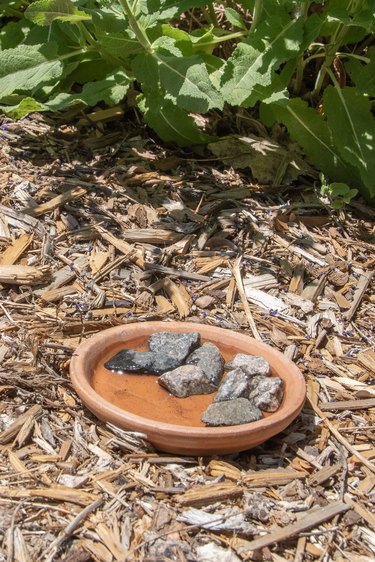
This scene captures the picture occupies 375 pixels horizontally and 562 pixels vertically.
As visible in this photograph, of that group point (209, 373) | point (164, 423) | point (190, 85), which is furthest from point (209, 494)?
point (190, 85)

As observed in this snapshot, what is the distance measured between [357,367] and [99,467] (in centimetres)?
109

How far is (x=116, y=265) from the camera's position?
11.4 ft

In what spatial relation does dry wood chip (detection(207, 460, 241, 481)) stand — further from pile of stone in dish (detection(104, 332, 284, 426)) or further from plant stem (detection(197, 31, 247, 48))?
plant stem (detection(197, 31, 247, 48))

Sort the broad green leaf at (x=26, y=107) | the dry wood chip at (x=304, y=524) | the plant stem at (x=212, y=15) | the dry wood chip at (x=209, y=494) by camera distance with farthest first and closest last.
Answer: the plant stem at (x=212, y=15) → the broad green leaf at (x=26, y=107) → the dry wood chip at (x=209, y=494) → the dry wood chip at (x=304, y=524)

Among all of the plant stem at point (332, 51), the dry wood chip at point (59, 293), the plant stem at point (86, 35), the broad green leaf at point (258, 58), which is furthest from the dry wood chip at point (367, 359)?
the plant stem at point (86, 35)

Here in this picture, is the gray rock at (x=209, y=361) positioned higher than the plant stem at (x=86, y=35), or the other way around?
the plant stem at (x=86, y=35)

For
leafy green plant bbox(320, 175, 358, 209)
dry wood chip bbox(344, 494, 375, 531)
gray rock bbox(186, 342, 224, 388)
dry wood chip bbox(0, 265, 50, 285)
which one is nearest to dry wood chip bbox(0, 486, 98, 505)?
gray rock bbox(186, 342, 224, 388)

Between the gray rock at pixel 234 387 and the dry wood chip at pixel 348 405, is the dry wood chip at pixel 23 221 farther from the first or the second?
the dry wood chip at pixel 348 405

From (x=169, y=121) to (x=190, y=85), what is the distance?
42 cm

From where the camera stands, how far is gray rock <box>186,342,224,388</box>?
2.88m

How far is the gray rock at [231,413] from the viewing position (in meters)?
2.65

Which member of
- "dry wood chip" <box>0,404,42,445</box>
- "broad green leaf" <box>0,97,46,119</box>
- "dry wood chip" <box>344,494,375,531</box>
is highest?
"broad green leaf" <box>0,97,46,119</box>

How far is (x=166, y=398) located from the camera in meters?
2.82

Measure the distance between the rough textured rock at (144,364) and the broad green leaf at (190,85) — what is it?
3.85ft
